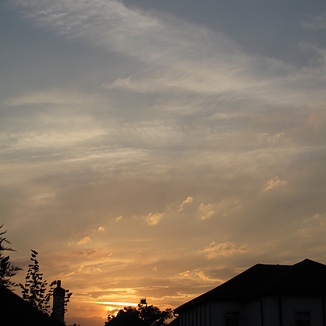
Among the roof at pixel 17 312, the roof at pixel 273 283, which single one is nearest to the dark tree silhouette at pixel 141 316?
the roof at pixel 273 283

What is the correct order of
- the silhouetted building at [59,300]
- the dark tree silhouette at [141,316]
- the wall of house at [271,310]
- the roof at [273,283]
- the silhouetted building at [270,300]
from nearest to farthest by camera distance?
the wall of house at [271,310], the silhouetted building at [270,300], the roof at [273,283], the silhouetted building at [59,300], the dark tree silhouette at [141,316]

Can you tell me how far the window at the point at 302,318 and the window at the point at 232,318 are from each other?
475 centimetres

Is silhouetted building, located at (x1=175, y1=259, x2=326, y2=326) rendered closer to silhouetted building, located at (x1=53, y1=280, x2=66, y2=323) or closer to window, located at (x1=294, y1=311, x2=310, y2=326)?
window, located at (x1=294, y1=311, x2=310, y2=326)

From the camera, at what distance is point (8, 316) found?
2091 cm

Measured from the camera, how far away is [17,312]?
23500 millimetres

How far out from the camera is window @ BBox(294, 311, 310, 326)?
107 ft

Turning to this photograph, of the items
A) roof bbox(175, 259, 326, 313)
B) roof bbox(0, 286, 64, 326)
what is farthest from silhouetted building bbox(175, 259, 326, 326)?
roof bbox(0, 286, 64, 326)

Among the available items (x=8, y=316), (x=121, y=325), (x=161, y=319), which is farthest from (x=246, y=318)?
(x=161, y=319)

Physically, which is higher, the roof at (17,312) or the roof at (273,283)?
the roof at (273,283)

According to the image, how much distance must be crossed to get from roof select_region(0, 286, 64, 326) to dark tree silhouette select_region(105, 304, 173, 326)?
71784 millimetres

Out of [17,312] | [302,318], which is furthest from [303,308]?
[17,312]

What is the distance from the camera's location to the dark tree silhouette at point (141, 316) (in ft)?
314

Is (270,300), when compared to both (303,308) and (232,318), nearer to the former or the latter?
(303,308)

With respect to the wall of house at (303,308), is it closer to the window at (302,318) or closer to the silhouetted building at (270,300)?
the silhouetted building at (270,300)
